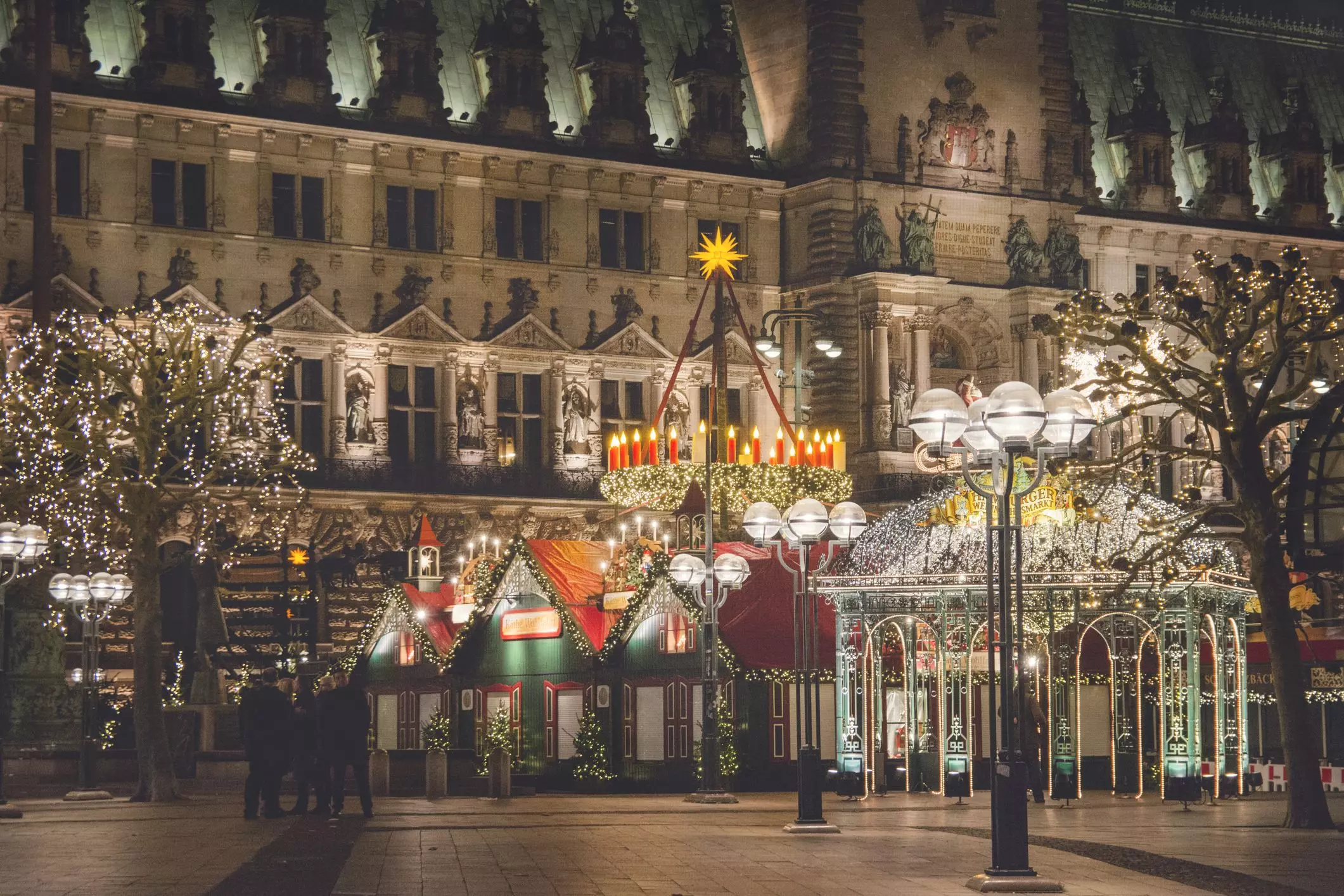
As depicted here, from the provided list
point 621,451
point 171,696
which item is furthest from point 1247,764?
point 171,696

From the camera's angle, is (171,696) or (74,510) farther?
(171,696)

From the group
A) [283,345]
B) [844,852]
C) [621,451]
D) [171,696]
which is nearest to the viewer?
[844,852]

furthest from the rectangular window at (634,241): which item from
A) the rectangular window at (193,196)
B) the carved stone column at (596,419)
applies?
the rectangular window at (193,196)

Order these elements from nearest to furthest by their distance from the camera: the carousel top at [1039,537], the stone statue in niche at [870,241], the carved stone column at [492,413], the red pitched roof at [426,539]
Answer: the carousel top at [1039,537]
the red pitched roof at [426,539]
the carved stone column at [492,413]
the stone statue in niche at [870,241]

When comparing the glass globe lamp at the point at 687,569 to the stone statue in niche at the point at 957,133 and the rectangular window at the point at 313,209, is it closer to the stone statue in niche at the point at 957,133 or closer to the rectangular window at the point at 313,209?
the rectangular window at the point at 313,209

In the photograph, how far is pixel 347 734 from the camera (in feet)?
98.4

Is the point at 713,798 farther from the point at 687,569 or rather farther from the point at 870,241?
the point at 870,241

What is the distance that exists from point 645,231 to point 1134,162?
707 inches

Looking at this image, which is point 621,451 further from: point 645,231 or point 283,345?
point 645,231

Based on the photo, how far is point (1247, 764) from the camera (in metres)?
38.2

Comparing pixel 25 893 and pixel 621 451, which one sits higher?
pixel 621 451

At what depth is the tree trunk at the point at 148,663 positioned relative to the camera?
36.9 m

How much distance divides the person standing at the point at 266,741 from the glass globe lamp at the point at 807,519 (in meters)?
7.03

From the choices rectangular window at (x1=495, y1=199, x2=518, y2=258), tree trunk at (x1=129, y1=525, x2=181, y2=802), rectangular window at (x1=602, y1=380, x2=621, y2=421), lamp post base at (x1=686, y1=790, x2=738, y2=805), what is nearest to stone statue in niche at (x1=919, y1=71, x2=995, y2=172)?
rectangular window at (x1=602, y1=380, x2=621, y2=421)
